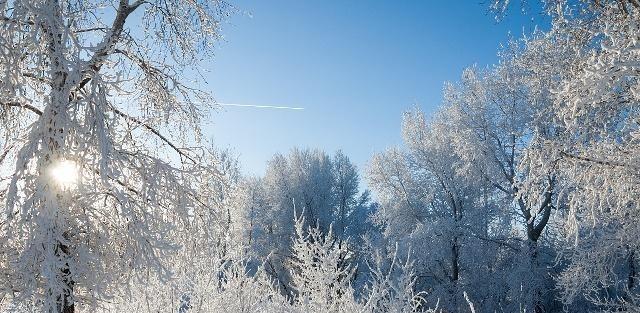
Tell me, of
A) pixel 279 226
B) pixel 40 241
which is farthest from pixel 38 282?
pixel 279 226

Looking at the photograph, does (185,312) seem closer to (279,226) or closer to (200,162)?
(200,162)

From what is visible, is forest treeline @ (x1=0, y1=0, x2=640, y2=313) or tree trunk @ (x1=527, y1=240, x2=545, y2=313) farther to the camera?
tree trunk @ (x1=527, y1=240, x2=545, y2=313)

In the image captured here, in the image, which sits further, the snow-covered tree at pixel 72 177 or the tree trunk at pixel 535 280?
the tree trunk at pixel 535 280

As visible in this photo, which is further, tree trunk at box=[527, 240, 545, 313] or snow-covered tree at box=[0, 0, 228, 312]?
tree trunk at box=[527, 240, 545, 313]

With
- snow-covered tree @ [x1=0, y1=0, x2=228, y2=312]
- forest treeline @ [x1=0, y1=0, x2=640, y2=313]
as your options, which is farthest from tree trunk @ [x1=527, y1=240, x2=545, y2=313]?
snow-covered tree @ [x1=0, y1=0, x2=228, y2=312]

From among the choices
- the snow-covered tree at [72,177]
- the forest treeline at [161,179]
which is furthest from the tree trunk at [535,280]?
the snow-covered tree at [72,177]

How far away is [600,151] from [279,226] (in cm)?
2239

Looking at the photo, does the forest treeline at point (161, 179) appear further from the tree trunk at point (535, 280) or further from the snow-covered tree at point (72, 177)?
the tree trunk at point (535, 280)

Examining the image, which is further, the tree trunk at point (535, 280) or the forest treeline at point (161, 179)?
the tree trunk at point (535, 280)

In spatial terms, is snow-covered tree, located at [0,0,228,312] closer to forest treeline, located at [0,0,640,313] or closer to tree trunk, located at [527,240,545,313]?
forest treeline, located at [0,0,640,313]

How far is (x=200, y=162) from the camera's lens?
18.1 feet

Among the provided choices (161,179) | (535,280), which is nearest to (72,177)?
(161,179)

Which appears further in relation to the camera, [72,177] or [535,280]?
[535,280]

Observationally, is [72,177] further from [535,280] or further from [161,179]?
[535,280]
